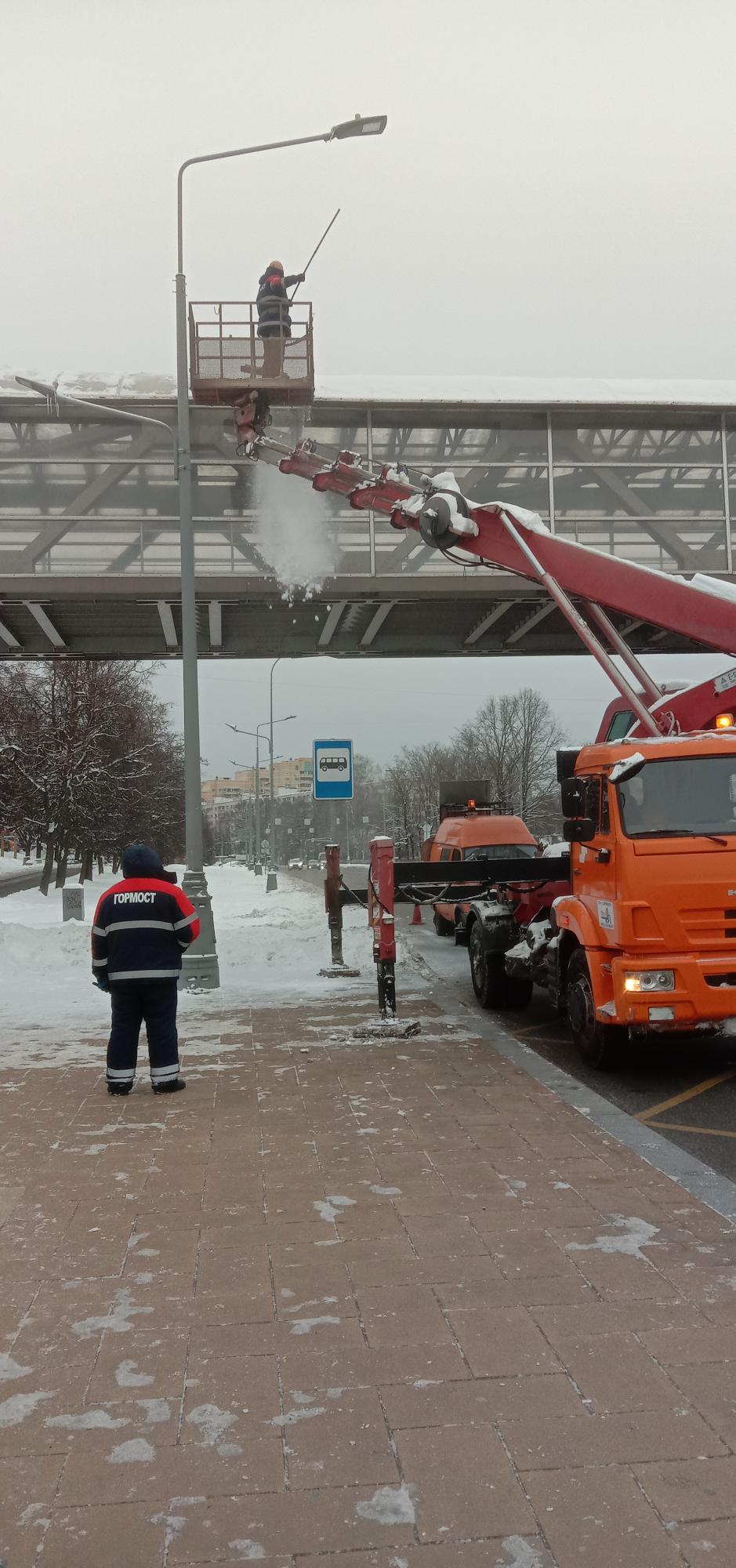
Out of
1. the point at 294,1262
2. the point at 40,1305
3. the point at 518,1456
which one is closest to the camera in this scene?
the point at 518,1456

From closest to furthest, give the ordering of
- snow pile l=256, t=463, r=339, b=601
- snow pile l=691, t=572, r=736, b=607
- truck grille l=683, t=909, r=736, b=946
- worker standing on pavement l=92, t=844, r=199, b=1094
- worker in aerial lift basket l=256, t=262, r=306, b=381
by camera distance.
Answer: worker standing on pavement l=92, t=844, r=199, b=1094
truck grille l=683, t=909, r=736, b=946
snow pile l=691, t=572, r=736, b=607
worker in aerial lift basket l=256, t=262, r=306, b=381
snow pile l=256, t=463, r=339, b=601

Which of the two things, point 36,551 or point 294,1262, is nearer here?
point 294,1262

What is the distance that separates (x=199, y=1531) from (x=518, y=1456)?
0.91 meters

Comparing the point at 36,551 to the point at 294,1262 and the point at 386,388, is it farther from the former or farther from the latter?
the point at 294,1262

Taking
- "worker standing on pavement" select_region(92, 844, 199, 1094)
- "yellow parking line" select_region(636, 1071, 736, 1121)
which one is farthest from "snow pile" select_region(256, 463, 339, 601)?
"yellow parking line" select_region(636, 1071, 736, 1121)

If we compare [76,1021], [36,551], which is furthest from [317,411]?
[76,1021]

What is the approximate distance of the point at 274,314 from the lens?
1609cm

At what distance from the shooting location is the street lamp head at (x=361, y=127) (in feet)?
40.3

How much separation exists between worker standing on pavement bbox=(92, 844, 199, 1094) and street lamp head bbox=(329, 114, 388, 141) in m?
9.16

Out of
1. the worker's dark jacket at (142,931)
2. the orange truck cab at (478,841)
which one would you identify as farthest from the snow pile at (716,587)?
the orange truck cab at (478,841)

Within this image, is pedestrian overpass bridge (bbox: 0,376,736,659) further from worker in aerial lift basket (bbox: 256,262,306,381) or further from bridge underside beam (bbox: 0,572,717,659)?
worker in aerial lift basket (bbox: 256,262,306,381)

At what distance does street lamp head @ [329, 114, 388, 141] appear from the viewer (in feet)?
40.3

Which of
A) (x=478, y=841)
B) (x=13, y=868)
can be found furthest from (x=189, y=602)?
(x=13, y=868)

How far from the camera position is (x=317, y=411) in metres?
17.8
